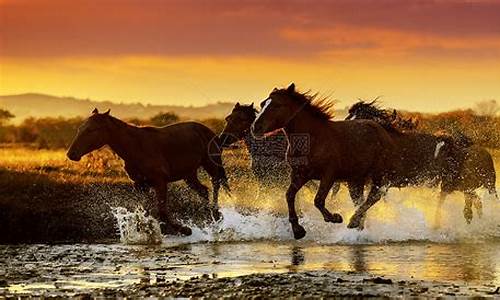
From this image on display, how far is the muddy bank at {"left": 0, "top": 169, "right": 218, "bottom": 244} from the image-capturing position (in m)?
18.6

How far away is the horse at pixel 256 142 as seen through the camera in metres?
18.0

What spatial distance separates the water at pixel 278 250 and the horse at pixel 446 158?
0.50 meters

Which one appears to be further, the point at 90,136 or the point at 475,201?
the point at 475,201

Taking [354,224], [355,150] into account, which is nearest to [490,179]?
[355,150]

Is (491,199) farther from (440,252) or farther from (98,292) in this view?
(98,292)

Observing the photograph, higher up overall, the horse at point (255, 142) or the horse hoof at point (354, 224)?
the horse at point (255, 142)

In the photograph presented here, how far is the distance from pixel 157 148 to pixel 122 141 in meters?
0.78

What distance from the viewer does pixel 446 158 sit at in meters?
18.1

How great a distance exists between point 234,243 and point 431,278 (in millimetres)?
5166

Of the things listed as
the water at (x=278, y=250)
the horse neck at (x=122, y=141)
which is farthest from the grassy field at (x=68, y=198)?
the water at (x=278, y=250)

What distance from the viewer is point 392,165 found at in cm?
1741

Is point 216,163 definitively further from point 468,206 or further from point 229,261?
point 229,261

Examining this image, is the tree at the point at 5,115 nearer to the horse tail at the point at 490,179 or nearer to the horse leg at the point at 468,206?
the horse tail at the point at 490,179

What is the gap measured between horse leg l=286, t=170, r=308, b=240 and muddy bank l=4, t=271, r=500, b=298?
448cm
